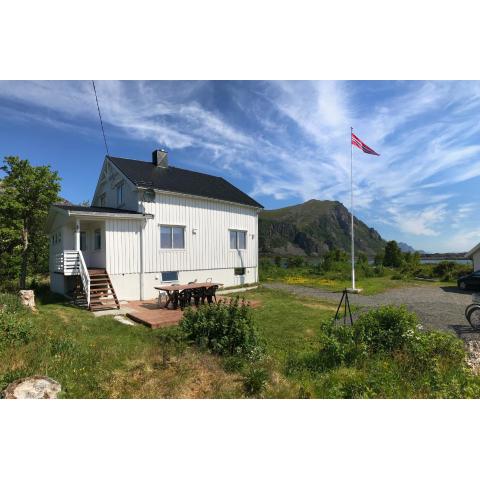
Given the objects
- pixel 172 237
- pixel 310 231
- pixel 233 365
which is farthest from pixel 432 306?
pixel 310 231

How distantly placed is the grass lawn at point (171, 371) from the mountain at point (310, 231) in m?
25.2

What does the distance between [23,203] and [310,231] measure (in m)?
57.9

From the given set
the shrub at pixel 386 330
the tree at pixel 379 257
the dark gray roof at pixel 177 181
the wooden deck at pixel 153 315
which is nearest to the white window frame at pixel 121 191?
the dark gray roof at pixel 177 181

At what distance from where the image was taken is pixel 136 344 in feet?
18.7

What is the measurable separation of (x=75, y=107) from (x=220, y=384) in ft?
20.3

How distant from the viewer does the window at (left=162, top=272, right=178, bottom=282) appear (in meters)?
12.3

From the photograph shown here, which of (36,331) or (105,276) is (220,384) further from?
(105,276)

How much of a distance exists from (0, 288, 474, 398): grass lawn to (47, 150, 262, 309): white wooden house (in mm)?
4550

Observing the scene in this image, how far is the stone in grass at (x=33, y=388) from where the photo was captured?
3.38 meters

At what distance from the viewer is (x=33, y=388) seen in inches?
135

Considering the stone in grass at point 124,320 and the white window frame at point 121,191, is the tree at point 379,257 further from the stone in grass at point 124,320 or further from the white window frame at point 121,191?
the stone in grass at point 124,320
